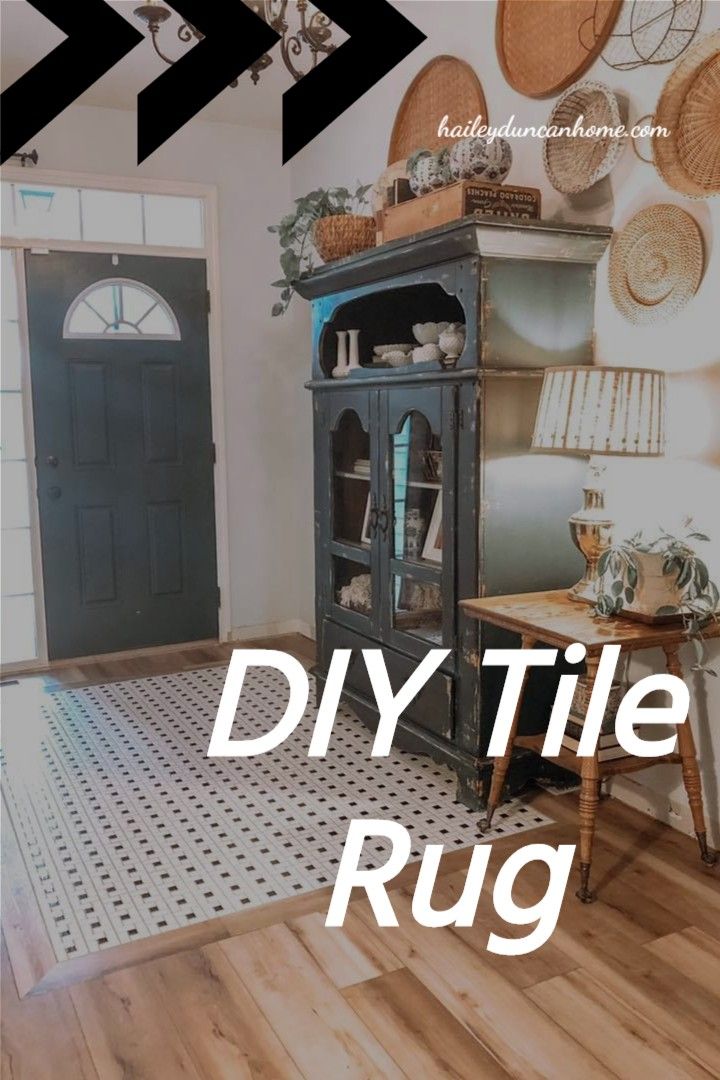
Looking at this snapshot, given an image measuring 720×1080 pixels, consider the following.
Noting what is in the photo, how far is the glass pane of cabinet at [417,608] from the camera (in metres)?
3.06

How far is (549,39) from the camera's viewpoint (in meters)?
2.97

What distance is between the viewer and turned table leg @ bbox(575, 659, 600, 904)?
2.34 metres

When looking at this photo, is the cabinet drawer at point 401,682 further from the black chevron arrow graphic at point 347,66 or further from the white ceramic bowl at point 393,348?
the black chevron arrow graphic at point 347,66

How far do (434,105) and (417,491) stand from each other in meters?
1.59

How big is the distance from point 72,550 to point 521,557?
2.61 m

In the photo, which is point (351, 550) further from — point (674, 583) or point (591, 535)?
point (674, 583)

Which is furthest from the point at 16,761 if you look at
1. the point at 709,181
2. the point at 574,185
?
the point at 709,181

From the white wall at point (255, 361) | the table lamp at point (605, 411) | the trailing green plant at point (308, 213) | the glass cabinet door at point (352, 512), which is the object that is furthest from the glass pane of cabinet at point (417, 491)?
the white wall at point (255, 361)

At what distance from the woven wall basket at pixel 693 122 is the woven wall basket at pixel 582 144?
6.3 inches

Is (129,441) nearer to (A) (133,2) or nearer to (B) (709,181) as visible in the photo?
(A) (133,2)

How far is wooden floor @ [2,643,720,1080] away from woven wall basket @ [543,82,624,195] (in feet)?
6.76

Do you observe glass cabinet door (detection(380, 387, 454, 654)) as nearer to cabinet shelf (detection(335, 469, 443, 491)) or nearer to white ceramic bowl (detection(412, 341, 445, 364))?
cabinet shelf (detection(335, 469, 443, 491))

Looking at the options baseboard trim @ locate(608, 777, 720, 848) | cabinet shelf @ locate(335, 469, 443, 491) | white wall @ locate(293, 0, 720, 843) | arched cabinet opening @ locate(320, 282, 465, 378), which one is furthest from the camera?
arched cabinet opening @ locate(320, 282, 465, 378)

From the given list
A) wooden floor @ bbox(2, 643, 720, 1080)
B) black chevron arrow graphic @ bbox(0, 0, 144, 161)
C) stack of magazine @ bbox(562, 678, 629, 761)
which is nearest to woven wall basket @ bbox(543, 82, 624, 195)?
stack of magazine @ bbox(562, 678, 629, 761)
